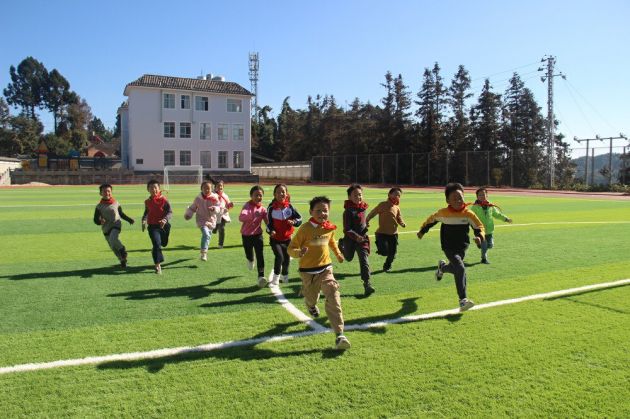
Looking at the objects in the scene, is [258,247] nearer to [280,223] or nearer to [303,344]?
[280,223]

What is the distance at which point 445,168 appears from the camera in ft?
177

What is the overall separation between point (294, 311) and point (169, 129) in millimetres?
55342

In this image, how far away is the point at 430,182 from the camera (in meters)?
55.3

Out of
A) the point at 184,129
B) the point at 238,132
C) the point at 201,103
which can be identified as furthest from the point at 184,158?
the point at 238,132

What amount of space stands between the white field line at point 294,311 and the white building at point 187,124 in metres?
52.9

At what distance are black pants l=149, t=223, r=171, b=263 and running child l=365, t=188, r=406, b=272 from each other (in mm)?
3632

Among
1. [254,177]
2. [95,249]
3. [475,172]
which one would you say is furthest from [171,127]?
[95,249]

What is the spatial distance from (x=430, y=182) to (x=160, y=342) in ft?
172

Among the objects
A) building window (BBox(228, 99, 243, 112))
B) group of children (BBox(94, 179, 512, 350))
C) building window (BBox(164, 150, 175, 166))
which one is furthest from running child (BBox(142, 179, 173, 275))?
building window (BBox(228, 99, 243, 112))

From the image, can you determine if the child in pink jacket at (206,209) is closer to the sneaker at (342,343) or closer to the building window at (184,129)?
the sneaker at (342,343)

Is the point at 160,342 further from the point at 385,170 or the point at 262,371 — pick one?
the point at 385,170

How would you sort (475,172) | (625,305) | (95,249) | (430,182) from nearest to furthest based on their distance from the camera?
(625,305) < (95,249) < (475,172) < (430,182)

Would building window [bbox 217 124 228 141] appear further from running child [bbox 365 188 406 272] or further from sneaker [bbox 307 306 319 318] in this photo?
sneaker [bbox 307 306 319 318]

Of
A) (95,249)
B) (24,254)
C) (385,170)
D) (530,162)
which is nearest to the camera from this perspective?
(24,254)
